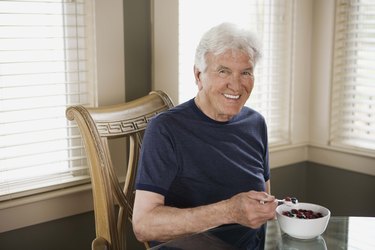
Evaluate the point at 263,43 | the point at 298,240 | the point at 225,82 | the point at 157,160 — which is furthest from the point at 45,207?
the point at 263,43

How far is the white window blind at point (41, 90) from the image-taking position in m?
1.99

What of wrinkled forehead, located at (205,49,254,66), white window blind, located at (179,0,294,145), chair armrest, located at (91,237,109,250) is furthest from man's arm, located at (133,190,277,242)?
white window blind, located at (179,0,294,145)

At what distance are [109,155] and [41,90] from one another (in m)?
0.40

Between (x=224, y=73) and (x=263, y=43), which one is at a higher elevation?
(x=263, y=43)

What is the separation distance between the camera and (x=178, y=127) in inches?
72.6

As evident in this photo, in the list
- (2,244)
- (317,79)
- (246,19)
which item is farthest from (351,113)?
(2,244)

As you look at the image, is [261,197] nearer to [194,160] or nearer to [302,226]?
[302,226]

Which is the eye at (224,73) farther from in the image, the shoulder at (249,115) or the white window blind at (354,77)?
the white window blind at (354,77)

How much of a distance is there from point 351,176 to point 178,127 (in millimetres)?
1512

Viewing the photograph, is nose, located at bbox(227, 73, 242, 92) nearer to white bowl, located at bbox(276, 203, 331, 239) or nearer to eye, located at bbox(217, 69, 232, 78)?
eye, located at bbox(217, 69, 232, 78)

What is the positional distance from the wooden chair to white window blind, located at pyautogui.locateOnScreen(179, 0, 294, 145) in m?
0.51

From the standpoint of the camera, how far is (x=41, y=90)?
6.84 feet

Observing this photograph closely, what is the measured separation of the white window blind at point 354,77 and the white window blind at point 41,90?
1485 mm

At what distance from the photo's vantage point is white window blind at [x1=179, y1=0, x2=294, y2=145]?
8.39ft
